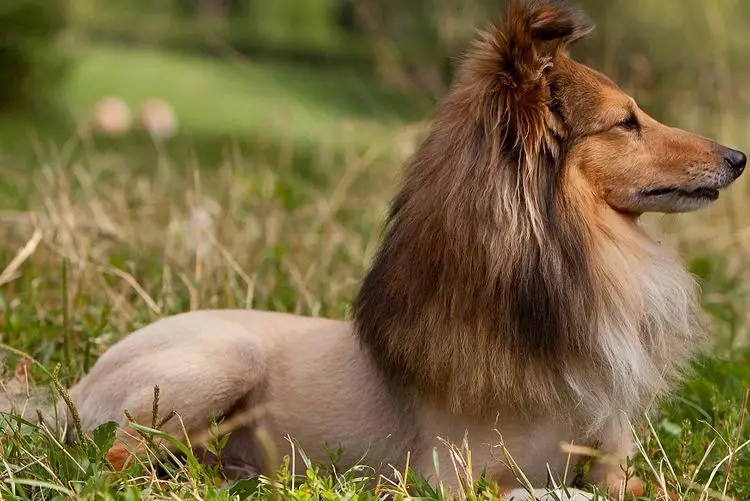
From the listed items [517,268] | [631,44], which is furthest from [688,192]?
[631,44]

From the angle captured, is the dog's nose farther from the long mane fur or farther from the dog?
the long mane fur

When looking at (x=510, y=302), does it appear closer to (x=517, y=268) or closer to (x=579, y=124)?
(x=517, y=268)

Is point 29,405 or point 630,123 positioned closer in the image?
point 630,123

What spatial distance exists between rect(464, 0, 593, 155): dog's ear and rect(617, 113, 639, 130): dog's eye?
303 mm

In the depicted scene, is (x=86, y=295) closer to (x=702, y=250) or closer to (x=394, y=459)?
(x=394, y=459)

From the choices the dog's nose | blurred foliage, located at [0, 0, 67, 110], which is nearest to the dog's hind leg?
the dog's nose

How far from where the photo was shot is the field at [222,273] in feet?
11.1

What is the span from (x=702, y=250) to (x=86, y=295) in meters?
4.23

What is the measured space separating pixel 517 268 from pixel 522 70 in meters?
0.62

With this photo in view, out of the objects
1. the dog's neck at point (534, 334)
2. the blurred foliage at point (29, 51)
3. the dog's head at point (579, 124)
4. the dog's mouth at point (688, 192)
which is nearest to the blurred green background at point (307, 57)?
the blurred foliage at point (29, 51)

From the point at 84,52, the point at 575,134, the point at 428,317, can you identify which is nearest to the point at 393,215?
the point at 428,317

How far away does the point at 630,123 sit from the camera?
359 centimetres

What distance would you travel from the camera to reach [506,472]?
3.45 meters

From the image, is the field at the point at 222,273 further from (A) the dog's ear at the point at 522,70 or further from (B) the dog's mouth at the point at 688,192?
(A) the dog's ear at the point at 522,70
